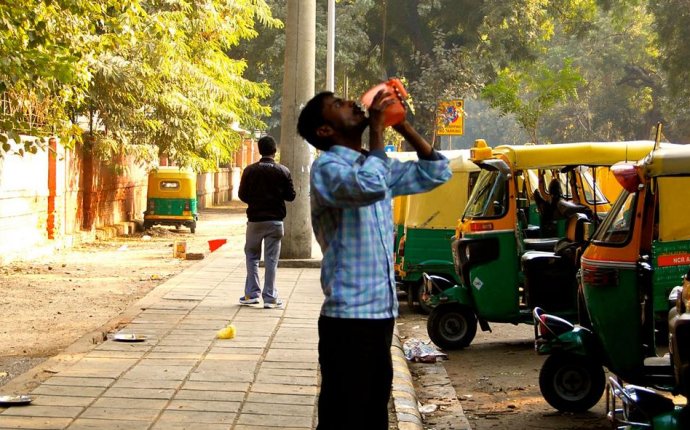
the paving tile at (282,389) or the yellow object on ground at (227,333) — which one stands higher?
the yellow object on ground at (227,333)

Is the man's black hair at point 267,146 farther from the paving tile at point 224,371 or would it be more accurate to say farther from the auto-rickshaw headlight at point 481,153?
the paving tile at point 224,371

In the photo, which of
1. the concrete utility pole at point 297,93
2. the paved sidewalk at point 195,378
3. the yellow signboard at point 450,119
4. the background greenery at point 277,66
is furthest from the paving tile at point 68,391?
the yellow signboard at point 450,119

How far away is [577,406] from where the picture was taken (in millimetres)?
8242

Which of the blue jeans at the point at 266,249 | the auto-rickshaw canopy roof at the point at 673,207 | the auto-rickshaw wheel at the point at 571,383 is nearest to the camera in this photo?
the auto-rickshaw wheel at the point at 571,383

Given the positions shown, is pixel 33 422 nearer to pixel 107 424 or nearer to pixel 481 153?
pixel 107 424

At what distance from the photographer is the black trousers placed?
4.48 metres

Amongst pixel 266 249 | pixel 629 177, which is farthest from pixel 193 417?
pixel 266 249

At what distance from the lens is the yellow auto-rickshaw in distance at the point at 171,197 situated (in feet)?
90.6

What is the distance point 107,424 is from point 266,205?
5844 mm

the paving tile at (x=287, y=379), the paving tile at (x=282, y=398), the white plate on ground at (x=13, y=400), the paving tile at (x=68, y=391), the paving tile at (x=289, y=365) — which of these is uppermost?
the white plate on ground at (x=13, y=400)

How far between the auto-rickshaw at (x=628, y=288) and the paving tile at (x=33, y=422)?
340 cm

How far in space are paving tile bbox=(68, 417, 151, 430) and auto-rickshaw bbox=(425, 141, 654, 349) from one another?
4.75 m

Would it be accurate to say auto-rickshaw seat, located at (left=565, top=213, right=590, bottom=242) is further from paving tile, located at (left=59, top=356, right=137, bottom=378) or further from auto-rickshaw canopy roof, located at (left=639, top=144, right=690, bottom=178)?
paving tile, located at (left=59, top=356, right=137, bottom=378)

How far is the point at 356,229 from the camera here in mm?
4496
